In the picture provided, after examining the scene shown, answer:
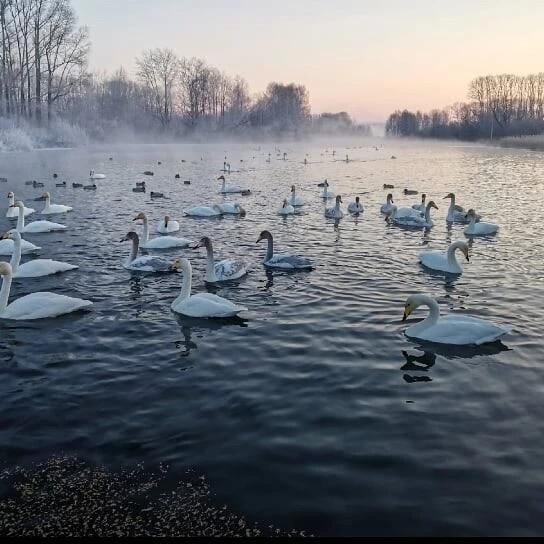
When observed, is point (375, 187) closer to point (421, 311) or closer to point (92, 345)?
point (421, 311)

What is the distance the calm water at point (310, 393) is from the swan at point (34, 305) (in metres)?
0.21

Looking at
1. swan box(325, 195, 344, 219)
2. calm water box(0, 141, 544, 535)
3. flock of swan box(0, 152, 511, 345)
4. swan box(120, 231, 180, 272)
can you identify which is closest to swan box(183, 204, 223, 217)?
flock of swan box(0, 152, 511, 345)

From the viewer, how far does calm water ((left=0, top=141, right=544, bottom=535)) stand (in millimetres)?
5516

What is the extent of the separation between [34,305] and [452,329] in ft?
24.4

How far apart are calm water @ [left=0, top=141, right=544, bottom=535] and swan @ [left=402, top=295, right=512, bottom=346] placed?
224 mm

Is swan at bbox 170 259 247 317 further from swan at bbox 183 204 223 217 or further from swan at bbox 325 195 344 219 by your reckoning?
swan at bbox 325 195 344 219

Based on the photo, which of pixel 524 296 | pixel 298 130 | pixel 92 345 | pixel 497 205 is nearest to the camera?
pixel 92 345

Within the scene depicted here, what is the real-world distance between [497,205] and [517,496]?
74.6 ft

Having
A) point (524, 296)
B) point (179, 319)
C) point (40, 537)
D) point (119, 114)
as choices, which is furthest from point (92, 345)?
point (119, 114)

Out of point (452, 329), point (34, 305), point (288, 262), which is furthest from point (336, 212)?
point (34, 305)

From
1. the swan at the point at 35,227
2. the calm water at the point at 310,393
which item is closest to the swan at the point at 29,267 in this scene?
the calm water at the point at 310,393

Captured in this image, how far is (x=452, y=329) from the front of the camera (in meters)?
9.15

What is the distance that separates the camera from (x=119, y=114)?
11844 cm

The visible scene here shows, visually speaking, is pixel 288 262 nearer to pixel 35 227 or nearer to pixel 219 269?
pixel 219 269
